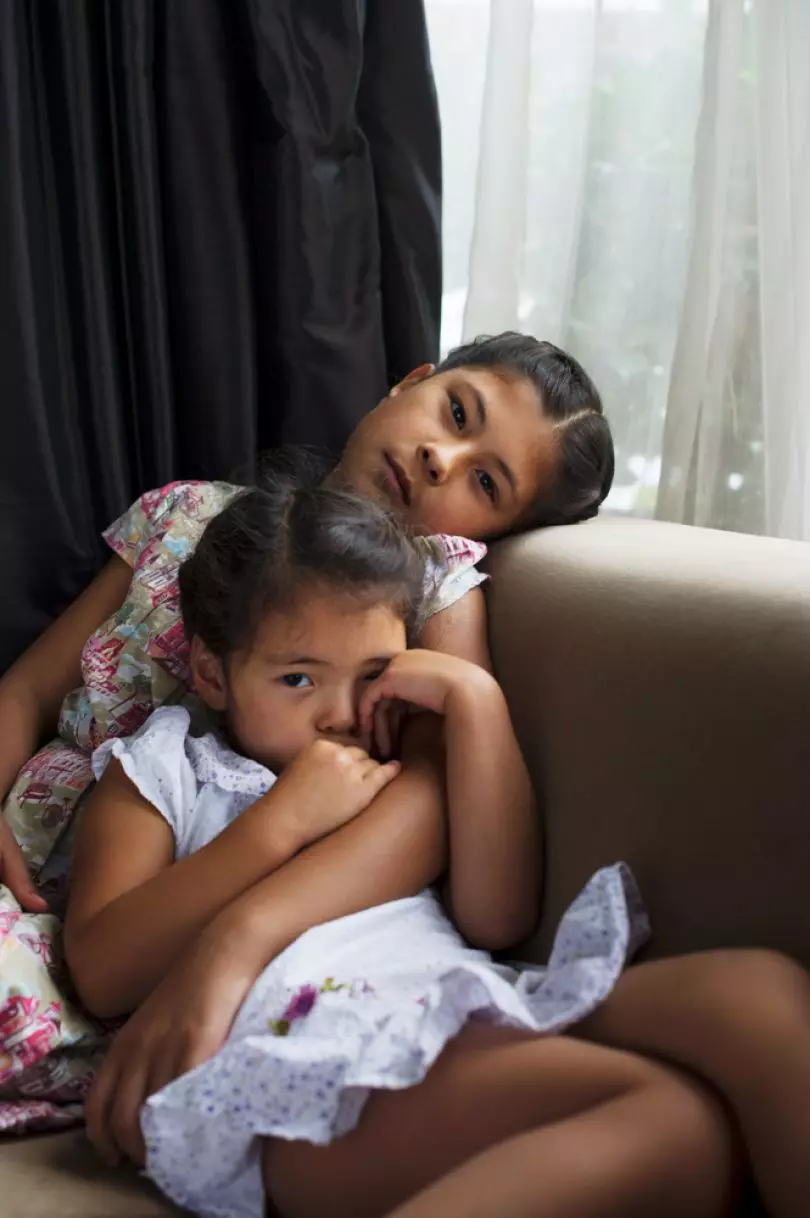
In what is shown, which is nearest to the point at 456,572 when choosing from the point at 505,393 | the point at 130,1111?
the point at 505,393

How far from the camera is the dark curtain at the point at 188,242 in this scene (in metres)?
1.37

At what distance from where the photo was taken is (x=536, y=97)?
1593 mm

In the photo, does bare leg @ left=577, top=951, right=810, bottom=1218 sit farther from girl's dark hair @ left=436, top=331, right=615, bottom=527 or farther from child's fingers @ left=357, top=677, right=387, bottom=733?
girl's dark hair @ left=436, top=331, right=615, bottom=527

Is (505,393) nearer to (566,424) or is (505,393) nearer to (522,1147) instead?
(566,424)

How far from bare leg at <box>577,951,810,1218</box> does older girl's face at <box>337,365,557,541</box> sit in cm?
57

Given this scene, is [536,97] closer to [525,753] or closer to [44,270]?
[44,270]

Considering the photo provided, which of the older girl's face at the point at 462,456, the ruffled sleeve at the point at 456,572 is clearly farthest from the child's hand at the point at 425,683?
the older girl's face at the point at 462,456

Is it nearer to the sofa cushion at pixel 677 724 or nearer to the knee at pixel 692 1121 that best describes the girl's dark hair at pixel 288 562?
the sofa cushion at pixel 677 724

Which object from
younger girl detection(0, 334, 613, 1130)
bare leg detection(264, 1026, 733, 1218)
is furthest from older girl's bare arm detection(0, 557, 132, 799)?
bare leg detection(264, 1026, 733, 1218)

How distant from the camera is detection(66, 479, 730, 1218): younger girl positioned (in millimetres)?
736

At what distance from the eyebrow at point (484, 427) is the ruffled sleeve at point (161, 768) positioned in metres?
0.43

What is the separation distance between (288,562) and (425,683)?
162mm

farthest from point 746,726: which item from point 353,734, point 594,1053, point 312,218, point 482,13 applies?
point 482,13

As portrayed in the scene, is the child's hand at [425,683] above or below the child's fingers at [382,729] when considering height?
above
